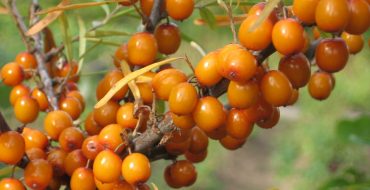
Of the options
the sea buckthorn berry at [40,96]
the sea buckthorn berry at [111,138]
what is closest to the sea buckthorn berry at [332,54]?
the sea buckthorn berry at [111,138]

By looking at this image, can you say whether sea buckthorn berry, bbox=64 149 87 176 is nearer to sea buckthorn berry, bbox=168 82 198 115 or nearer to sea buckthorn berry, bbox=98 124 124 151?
sea buckthorn berry, bbox=98 124 124 151

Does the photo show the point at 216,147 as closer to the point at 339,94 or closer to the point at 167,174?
the point at 339,94

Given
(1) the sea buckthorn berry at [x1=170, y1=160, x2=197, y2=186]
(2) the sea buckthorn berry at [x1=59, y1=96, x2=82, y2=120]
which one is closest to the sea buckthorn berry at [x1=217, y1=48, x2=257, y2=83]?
(1) the sea buckthorn berry at [x1=170, y1=160, x2=197, y2=186]

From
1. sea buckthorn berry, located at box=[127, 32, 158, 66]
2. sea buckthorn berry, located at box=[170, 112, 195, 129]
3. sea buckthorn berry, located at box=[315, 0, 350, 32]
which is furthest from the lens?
sea buckthorn berry, located at box=[127, 32, 158, 66]

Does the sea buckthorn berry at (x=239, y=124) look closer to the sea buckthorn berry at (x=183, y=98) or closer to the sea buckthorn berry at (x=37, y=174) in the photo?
the sea buckthorn berry at (x=183, y=98)

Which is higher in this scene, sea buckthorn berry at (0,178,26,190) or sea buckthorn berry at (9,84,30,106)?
sea buckthorn berry at (0,178,26,190)

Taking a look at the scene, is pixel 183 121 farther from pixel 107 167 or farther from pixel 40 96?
pixel 40 96

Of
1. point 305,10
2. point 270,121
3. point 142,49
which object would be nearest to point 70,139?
point 142,49

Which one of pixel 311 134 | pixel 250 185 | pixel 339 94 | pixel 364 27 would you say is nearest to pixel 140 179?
pixel 364 27
